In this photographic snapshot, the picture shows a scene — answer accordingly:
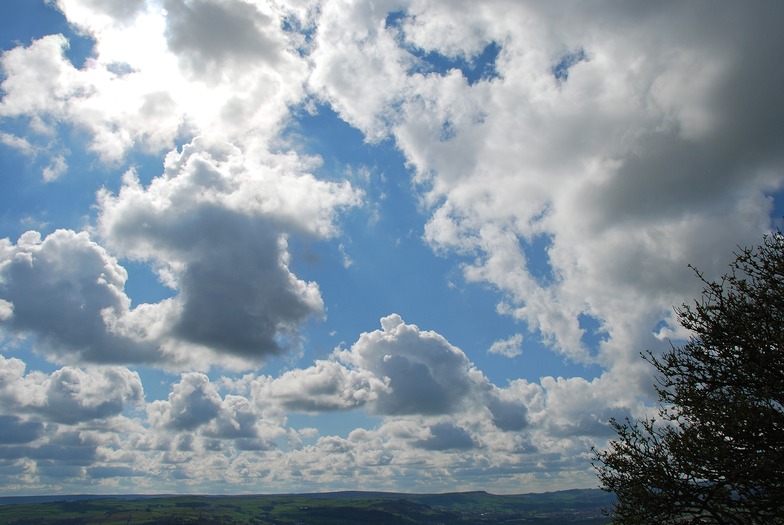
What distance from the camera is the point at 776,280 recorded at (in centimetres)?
1889

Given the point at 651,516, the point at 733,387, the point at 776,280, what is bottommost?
the point at 651,516

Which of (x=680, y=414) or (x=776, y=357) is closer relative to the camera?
(x=776, y=357)

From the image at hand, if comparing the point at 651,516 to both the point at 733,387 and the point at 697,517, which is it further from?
the point at 733,387

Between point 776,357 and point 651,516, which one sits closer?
point 776,357

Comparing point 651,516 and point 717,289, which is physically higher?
point 717,289

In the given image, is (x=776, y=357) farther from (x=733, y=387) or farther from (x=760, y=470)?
(x=760, y=470)

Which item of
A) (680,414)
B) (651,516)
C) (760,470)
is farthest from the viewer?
(680,414)

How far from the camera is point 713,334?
19.5 meters

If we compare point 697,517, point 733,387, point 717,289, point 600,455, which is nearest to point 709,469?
point 697,517

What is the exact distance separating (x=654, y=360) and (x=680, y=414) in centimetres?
248

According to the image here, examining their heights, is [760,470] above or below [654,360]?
below

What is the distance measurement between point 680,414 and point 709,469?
2822 millimetres

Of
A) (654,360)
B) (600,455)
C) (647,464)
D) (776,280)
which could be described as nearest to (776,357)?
(776,280)

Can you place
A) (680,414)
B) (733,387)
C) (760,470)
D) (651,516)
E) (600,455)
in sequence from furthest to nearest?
1. (600,455)
2. (680,414)
3. (651,516)
4. (733,387)
5. (760,470)
